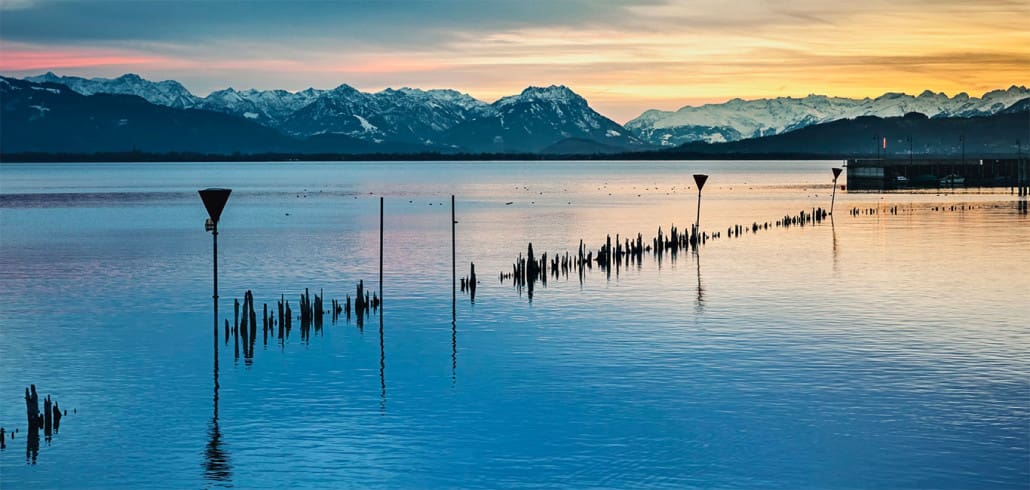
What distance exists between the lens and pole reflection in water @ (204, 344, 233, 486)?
2548 cm

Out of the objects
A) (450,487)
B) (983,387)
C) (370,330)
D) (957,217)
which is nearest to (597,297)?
(370,330)

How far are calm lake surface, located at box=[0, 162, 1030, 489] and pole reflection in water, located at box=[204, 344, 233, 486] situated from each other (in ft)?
0.27

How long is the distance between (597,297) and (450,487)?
3062 cm

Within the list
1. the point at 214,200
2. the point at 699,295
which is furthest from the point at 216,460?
the point at 699,295

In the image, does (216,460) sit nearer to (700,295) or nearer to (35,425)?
(35,425)

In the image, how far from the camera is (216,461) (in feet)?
88.0

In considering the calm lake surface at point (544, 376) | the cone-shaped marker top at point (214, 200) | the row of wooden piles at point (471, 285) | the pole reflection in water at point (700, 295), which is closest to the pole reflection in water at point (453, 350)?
the calm lake surface at point (544, 376)

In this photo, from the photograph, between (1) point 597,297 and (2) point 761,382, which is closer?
(2) point 761,382

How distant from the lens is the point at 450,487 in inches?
970

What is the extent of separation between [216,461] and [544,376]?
11433 mm

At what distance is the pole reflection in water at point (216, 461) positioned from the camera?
83.6 ft

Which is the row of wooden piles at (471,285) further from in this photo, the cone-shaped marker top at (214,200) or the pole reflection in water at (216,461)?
the pole reflection in water at (216,461)

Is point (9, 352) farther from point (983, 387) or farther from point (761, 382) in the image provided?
point (983, 387)

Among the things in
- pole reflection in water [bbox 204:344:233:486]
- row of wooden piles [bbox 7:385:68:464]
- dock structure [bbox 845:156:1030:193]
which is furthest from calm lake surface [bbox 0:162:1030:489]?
dock structure [bbox 845:156:1030:193]
